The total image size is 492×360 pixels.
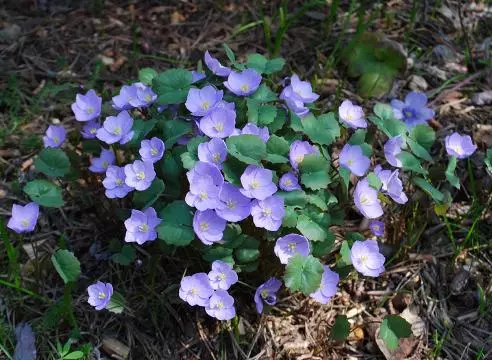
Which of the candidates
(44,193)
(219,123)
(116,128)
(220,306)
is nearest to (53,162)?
(44,193)

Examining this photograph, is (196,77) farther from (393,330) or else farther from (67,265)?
(393,330)

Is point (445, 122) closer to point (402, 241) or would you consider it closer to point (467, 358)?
point (402, 241)

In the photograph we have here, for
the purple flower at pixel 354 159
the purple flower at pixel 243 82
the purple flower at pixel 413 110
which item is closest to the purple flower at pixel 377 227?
the purple flower at pixel 354 159

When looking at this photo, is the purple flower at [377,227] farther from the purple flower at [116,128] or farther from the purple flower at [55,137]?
the purple flower at [55,137]

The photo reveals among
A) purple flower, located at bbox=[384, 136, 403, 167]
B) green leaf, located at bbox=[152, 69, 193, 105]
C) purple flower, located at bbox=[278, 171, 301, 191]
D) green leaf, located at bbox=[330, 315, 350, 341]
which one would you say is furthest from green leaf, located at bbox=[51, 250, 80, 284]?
A: purple flower, located at bbox=[384, 136, 403, 167]

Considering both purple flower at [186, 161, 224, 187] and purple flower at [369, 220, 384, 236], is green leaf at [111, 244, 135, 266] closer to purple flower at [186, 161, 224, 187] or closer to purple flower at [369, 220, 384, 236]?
purple flower at [186, 161, 224, 187]

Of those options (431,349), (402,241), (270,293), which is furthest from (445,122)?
(270,293)

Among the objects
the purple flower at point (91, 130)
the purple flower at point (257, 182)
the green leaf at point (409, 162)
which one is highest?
the purple flower at point (257, 182)
